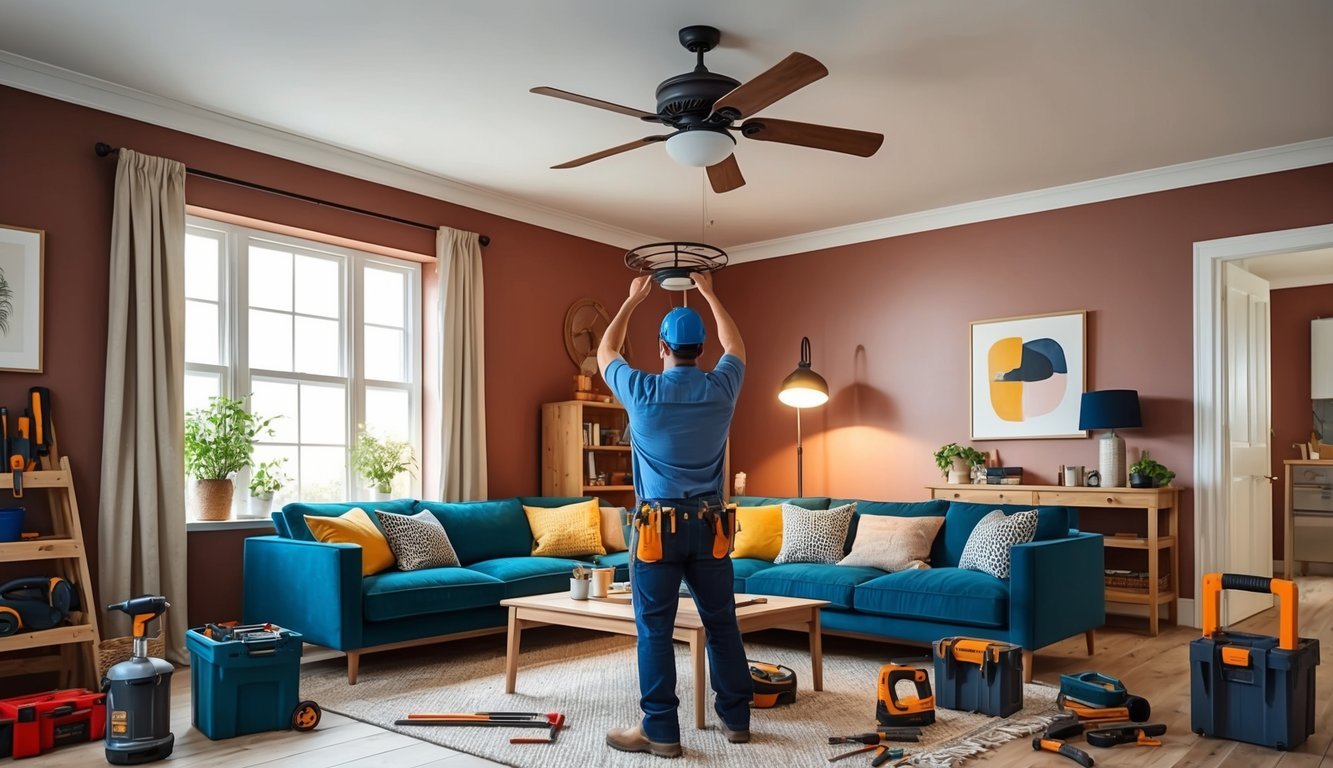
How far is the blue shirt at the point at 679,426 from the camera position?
3480 mm

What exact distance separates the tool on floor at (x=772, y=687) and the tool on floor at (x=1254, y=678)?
1528 millimetres

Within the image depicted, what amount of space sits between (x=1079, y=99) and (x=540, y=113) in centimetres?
277

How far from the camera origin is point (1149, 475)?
5.93 m

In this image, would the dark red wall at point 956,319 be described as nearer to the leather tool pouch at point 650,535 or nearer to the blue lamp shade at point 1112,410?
the blue lamp shade at point 1112,410

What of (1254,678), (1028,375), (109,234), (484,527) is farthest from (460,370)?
(1254,678)

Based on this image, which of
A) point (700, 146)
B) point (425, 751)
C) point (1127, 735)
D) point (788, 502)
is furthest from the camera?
point (788, 502)

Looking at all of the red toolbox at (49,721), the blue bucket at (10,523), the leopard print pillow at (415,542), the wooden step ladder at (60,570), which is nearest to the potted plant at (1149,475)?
the leopard print pillow at (415,542)

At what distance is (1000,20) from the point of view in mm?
4086

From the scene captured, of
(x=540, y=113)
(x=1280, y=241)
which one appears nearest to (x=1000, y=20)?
(x=540, y=113)

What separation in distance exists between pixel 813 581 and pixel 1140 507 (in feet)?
7.30

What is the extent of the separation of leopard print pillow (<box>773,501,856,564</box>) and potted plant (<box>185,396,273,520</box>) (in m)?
3.06

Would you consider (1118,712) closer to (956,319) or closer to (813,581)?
(813,581)

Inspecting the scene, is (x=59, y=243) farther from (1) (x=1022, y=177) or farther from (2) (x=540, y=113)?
(1) (x=1022, y=177)

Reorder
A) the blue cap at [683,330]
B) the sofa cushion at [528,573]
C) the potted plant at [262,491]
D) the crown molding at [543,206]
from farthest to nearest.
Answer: the potted plant at [262,491] → the sofa cushion at [528,573] → the crown molding at [543,206] → the blue cap at [683,330]
